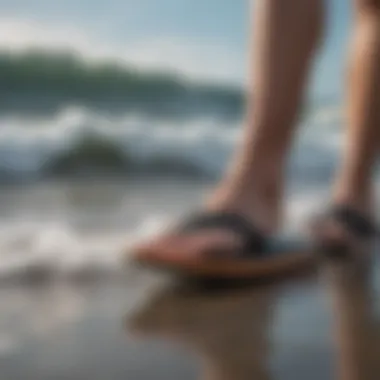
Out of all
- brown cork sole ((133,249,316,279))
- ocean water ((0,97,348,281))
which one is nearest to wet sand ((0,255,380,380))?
brown cork sole ((133,249,316,279))

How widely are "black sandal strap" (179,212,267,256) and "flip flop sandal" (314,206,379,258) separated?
0.21 m

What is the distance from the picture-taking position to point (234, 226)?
3.23ft

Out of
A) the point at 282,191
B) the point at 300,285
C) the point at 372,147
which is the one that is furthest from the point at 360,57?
the point at 300,285

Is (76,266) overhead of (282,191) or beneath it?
beneath

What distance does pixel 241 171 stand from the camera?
103 cm

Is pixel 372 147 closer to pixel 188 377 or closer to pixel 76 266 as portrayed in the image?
pixel 76 266

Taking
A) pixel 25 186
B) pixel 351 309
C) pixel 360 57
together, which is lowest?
pixel 25 186

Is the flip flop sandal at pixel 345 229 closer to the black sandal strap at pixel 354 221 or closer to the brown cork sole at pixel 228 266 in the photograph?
the black sandal strap at pixel 354 221

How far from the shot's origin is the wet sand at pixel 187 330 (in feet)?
2.26

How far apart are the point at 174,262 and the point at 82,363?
0.25 m

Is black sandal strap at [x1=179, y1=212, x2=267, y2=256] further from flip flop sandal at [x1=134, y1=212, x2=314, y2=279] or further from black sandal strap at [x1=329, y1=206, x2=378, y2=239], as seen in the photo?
black sandal strap at [x1=329, y1=206, x2=378, y2=239]

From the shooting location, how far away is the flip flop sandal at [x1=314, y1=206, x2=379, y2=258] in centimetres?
119

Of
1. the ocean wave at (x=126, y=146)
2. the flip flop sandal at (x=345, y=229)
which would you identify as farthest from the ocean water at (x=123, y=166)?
the flip flop sandal at (x=345, y=229)

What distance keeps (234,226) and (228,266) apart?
52mm
